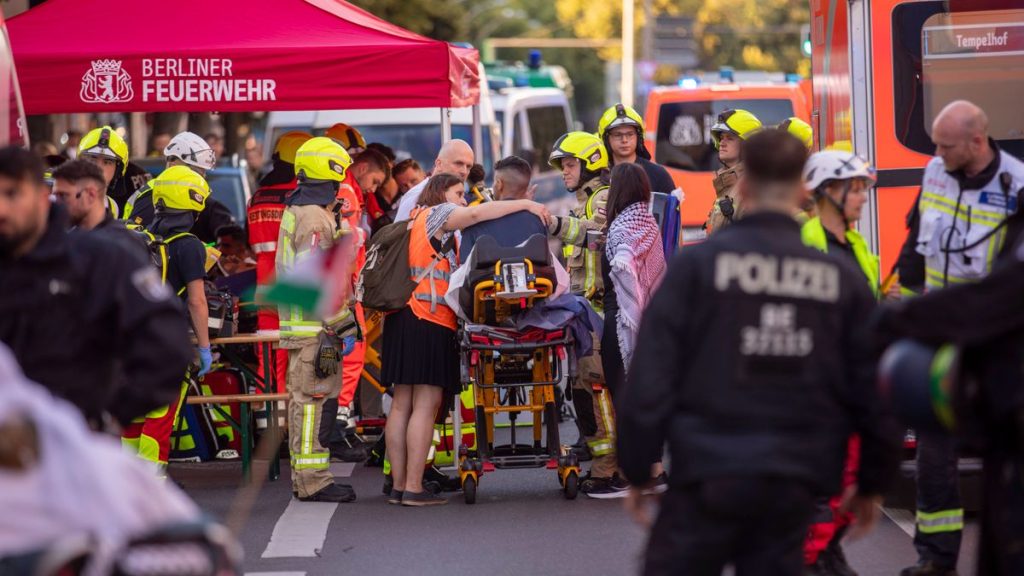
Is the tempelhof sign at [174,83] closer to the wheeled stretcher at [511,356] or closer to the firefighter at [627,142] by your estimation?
the firefighter at [627,142]

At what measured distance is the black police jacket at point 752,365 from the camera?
184 inches

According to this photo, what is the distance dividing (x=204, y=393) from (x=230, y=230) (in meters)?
1.58

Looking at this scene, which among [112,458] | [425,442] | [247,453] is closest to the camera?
[112,458]

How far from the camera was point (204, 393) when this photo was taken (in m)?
11.5

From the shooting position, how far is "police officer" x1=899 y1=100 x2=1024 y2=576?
24.5ft

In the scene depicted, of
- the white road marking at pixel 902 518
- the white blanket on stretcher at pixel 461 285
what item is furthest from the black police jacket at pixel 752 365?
the white blanket on stretcher at pixel 461 285

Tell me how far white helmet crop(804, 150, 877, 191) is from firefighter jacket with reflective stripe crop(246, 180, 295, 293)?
504 cm

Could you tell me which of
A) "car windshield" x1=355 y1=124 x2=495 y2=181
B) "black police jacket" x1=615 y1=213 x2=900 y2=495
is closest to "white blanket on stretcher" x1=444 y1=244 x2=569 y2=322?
"black police jacket" x1=615 y1=213 x2=900 y2=495

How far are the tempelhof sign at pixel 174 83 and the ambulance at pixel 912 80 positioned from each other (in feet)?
12.9

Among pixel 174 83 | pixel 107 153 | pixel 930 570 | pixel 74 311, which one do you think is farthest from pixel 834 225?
pixel 107 153

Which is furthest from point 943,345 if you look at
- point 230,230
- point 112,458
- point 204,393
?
point 230,230

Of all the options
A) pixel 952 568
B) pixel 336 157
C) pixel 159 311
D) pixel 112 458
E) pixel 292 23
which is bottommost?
pixel 952 568

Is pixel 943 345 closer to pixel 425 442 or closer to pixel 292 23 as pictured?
pixel 425 442

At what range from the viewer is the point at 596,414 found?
1032cm
